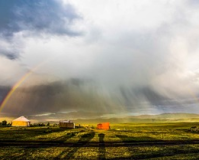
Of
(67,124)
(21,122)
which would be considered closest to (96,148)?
(67,124)

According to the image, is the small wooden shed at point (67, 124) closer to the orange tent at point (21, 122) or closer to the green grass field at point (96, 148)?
the orange tent at point (21, 122)

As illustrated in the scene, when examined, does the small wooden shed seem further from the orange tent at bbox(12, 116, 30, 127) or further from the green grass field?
the green grass field

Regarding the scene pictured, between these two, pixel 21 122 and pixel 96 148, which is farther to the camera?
pixel 21 122

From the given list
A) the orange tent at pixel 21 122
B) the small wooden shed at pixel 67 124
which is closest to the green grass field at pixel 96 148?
the small wooden shed at pixel 67 124

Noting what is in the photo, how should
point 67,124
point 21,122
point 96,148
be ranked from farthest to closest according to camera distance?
point 21,122 < point 67,124 < point 96,148

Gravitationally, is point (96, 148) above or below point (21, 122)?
below

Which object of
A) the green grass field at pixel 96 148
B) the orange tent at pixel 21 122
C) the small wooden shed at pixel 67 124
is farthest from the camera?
the orange tent at pixel 21 122

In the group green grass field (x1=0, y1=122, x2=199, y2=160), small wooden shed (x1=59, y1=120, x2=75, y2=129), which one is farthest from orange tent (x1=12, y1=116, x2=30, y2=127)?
green grass field (x1=0, y1=122, x2=199, y2=160)

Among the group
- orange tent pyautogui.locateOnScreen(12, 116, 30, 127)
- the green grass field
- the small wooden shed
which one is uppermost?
orange tent pyautogui.locateOnScreen(12, 116, 30, 127)

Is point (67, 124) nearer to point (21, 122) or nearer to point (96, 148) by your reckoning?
→ point (21, 122)

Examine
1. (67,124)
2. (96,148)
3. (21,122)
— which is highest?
(21,122)

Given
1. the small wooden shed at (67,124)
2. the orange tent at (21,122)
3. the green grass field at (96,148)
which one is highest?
the orange tent at (21,122)

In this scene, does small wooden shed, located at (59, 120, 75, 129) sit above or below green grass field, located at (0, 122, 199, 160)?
above

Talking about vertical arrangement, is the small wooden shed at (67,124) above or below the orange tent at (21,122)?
below
